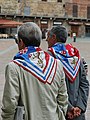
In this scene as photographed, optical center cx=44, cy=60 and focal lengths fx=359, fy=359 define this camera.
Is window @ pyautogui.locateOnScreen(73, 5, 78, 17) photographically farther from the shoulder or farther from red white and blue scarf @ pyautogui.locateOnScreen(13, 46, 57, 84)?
the shoulder

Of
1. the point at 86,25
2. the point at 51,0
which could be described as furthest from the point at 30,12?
the point at 86,25

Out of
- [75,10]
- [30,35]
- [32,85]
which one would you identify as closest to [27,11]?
[75,10]

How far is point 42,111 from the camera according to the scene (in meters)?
2.41

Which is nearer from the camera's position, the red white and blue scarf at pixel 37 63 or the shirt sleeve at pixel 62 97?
the red white and blue scarf at pixel 37 63

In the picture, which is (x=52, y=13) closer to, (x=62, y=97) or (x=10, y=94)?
(x=62, y=97)

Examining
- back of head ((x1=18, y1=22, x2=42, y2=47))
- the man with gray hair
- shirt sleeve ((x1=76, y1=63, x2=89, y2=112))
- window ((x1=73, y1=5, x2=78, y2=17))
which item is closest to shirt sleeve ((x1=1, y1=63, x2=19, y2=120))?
the man with gray hair

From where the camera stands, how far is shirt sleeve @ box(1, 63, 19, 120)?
2.30 meters

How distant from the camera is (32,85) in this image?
237 centimetres

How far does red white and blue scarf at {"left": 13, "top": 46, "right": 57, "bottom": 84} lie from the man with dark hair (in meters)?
0.47

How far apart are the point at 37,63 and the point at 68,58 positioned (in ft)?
1.94

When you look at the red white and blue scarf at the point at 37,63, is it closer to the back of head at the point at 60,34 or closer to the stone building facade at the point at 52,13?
the back of head at the point at 60,34

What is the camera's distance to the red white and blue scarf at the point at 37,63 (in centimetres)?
240

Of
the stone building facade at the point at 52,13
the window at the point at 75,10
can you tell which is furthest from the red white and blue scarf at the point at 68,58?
the window at the point at 75,10

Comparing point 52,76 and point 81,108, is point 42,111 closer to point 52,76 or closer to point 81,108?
point 52,76
